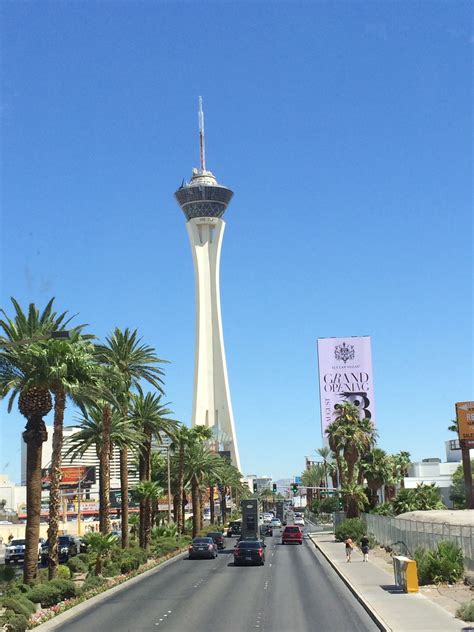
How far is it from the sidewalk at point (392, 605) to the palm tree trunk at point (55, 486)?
13407 millimetres

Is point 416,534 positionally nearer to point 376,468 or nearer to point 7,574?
point 7,574

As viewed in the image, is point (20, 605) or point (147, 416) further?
point (147, 416)

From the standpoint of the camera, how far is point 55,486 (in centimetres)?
3747

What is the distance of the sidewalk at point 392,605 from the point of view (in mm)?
23484

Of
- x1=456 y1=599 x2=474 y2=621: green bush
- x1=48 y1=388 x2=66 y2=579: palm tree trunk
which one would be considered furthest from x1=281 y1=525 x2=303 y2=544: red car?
x1=456 y1=599 x2=474 y2=621: green bush

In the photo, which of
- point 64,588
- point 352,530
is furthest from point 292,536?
point 64,588

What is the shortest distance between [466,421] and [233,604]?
54.5 m

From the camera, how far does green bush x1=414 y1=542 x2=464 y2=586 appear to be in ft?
112

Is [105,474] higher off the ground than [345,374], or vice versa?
[345,374]

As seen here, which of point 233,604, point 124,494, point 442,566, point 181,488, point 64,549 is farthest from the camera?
point 181,488

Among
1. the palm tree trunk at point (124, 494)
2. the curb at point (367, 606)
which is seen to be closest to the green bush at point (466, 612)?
the curb at point (367, 606)

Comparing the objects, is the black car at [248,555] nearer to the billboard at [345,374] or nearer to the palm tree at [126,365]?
the palm tree at [126,365]

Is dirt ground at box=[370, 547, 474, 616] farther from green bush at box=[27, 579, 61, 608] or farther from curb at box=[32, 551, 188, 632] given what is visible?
green bush at box=[27, 579, 61, 608]

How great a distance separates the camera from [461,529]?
3588 cm
